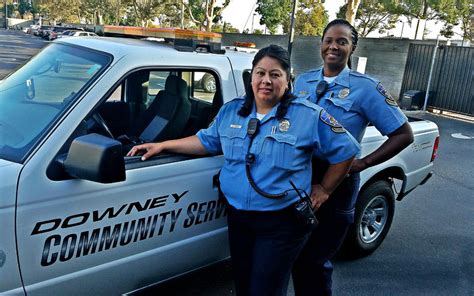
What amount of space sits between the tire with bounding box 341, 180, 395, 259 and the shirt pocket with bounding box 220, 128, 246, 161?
183 centimetres

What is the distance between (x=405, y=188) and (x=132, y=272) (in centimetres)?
280

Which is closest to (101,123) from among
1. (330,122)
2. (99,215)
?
(99,215)

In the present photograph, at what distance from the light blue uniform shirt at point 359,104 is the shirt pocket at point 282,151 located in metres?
0.62

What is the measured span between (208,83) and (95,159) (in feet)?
3.86

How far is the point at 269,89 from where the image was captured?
215 cm

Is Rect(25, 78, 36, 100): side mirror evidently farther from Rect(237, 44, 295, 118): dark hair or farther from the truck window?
Rect(237, 44, 295, 118): dark hair

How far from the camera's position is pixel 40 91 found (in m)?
2.45

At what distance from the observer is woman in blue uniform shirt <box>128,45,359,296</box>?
Result: 214 cm

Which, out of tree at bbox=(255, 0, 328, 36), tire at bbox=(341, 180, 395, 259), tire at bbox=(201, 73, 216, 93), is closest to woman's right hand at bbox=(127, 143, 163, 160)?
tire at bbox=(201, 73, 216, 93)

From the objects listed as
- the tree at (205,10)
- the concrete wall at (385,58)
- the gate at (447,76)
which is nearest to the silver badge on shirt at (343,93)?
the gate at (447,76)

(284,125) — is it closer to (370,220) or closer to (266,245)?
(266,245)

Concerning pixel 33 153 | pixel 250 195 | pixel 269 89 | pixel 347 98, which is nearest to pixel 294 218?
pixel 250 195

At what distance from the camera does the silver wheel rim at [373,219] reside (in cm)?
392

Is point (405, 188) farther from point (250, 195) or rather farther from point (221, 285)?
point (250, 195)
